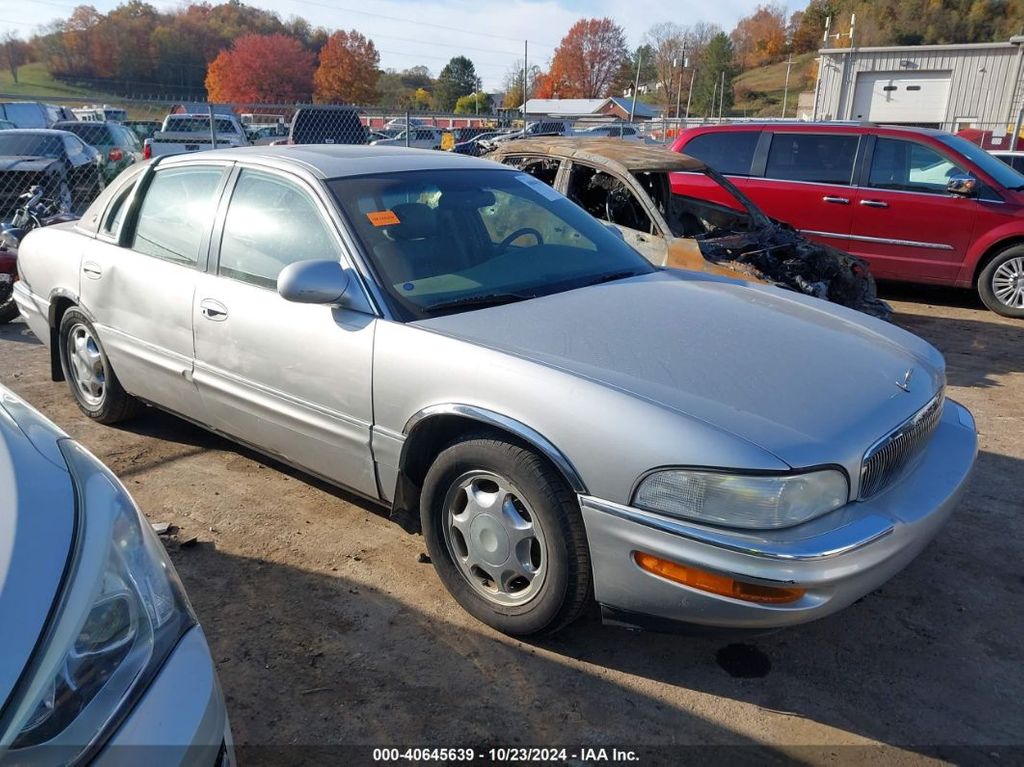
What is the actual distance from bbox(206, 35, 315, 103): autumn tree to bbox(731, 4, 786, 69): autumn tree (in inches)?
2511

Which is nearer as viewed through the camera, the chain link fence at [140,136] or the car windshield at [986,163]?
the car windshield at [986,163]

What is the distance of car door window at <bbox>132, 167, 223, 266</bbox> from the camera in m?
3.77

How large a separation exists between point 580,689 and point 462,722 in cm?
40

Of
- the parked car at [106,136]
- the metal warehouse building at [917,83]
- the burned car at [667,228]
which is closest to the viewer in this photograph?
the burned car at [667,228]

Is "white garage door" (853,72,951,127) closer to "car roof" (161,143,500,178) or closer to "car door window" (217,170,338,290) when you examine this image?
"car roof" (161,143,500,178)

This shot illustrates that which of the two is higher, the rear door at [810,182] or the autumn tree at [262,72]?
the autumn tree at [262,72]

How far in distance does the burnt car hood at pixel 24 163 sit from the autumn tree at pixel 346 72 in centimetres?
7217

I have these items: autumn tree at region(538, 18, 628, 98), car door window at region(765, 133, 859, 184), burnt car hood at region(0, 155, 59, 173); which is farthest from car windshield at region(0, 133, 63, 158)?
autumn tree at region(538, 18, 628, 98)

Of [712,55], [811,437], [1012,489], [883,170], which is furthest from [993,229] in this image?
[712,55]

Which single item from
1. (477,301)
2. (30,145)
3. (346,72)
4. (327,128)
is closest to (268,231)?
(477,301)

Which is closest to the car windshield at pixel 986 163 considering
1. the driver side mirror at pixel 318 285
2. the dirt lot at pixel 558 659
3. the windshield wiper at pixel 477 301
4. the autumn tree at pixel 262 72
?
the dirt lot at pixel 558 659

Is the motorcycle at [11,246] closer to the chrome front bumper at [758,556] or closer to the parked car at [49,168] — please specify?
the parked car at [49,168]

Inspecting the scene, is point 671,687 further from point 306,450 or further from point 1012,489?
point 1012,489

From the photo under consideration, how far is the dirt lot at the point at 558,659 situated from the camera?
2426 millimetres
